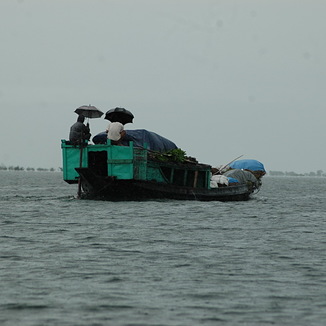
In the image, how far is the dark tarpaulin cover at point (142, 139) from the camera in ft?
87.3

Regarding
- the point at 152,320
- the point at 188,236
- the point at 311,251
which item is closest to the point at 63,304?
the point at 152,320

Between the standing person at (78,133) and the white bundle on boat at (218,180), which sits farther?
the white bundle on boat at (218,180)

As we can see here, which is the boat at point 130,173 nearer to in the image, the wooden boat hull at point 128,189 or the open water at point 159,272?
the wooden boat hull at point 128,189

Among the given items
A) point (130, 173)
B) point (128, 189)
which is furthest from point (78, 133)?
point (128, 189)

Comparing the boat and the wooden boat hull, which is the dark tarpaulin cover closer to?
the boat

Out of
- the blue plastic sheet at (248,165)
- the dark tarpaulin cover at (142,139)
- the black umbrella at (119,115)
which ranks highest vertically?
the black umbrella at (119,115)

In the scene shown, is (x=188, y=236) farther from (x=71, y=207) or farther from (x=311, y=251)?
(x=71, y=207)

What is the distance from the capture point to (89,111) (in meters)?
26.2

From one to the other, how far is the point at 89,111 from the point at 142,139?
7.84 feet

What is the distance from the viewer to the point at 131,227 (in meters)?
16.8

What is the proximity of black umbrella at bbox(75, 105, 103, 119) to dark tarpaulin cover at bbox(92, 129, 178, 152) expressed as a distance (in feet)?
3.22

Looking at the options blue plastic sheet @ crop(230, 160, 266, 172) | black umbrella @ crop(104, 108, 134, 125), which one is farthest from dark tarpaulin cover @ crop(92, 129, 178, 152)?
blue plastic sheet @ crop(230, 160, 266, 172)

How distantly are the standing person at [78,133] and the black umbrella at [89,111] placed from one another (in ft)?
1.73

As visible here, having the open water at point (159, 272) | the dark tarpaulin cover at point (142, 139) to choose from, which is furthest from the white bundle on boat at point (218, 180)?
the open water at point (159, 272)
